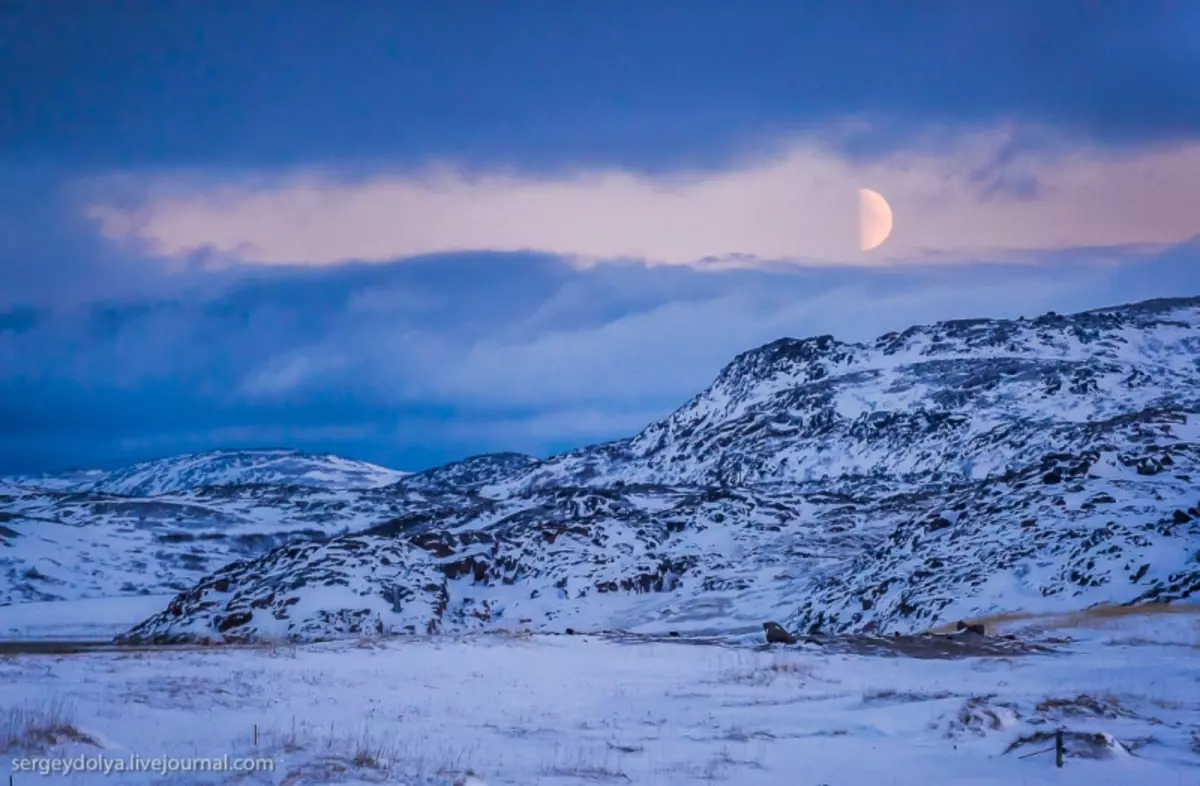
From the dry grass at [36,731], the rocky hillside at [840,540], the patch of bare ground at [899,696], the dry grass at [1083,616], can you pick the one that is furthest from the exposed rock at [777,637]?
the dry grass at [36,731]

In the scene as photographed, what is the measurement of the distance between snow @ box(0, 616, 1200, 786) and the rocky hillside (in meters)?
14.5

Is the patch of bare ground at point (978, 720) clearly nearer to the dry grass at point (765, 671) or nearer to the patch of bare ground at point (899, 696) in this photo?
the patch of bare ground at point (899, 696)


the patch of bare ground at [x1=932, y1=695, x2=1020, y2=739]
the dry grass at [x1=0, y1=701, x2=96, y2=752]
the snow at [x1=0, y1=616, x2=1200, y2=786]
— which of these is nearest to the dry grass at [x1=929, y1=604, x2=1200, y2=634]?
the snow at [x1=0, y1=616, x2=1200, y2=786]

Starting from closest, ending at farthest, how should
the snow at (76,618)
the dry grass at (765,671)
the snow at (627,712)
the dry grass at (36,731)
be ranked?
the dry grass at (36,731)
the snow at (627,712)
the dry grass at (765,671)
the snow at (76,618)

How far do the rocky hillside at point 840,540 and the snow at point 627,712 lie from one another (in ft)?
47.6

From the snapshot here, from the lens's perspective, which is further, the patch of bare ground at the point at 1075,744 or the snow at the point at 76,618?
the snow at the point at 76,618

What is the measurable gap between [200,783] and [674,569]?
5661cm

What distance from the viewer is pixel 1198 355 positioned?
489 feet

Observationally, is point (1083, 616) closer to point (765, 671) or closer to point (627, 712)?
point (765, 671)

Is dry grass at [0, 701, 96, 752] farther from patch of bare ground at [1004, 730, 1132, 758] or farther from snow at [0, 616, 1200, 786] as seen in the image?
patch of bare ground at [1004, 730, 1132, 758]

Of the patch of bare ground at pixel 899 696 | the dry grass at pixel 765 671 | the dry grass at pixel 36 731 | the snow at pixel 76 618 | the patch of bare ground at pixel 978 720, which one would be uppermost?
the dry grass at pixel 36 731

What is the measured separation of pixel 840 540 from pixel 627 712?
188 feet

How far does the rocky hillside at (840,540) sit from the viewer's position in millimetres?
39531

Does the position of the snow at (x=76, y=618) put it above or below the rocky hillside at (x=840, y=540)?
below
